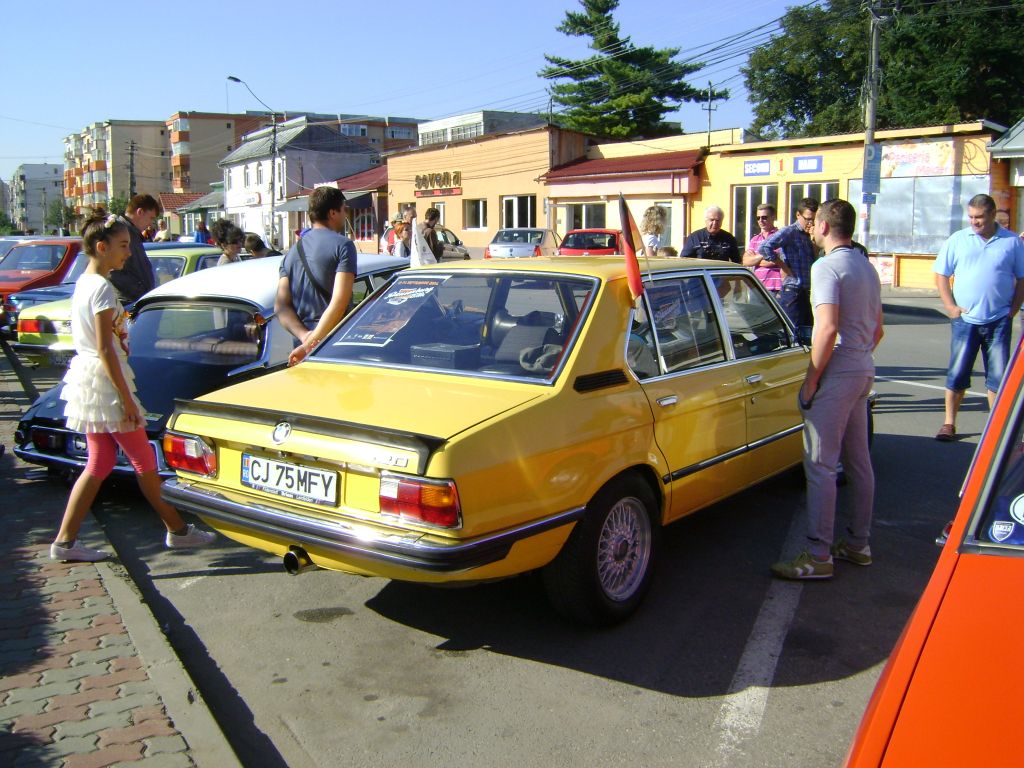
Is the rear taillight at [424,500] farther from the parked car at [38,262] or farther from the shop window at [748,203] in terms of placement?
the shop window at [748,203]

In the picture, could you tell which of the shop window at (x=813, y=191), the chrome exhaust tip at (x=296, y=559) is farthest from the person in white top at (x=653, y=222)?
the shop window at (x=813, y=191)

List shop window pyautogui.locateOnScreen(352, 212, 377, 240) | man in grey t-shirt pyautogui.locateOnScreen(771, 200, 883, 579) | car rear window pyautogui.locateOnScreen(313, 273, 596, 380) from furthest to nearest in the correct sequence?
shop window pyautogui.locateOnScreen(352, 212, 377, 240) < man in grey t-shirt pyautogui.locateOnScreen(771, 200, 883, 579) < car rear window pyautogui.locateOnScreen(313, 273, 596, 380)

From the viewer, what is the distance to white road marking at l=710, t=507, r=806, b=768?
3.29m

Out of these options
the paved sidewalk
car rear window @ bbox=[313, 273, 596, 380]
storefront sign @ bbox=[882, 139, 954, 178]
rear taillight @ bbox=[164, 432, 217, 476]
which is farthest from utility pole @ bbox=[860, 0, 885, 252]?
the paved sidewalk

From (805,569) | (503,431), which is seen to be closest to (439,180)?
(805,569)

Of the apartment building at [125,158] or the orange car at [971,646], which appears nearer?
the orange car at [971,646]

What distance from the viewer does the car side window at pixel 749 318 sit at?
523cm

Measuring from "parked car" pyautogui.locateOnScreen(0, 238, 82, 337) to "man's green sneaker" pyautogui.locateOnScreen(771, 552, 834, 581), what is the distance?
12.8 meters

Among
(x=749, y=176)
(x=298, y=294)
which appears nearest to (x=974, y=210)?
(x=298, y=294)

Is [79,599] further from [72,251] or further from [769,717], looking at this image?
[72,251]

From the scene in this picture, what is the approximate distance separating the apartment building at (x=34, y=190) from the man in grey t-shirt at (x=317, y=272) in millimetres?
167007

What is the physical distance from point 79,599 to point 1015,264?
22.9 feet

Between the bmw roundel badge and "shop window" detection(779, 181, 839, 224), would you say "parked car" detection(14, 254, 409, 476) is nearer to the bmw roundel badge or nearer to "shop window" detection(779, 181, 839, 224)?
the bmw roundel badge

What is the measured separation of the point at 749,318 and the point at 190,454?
3.21 meters
